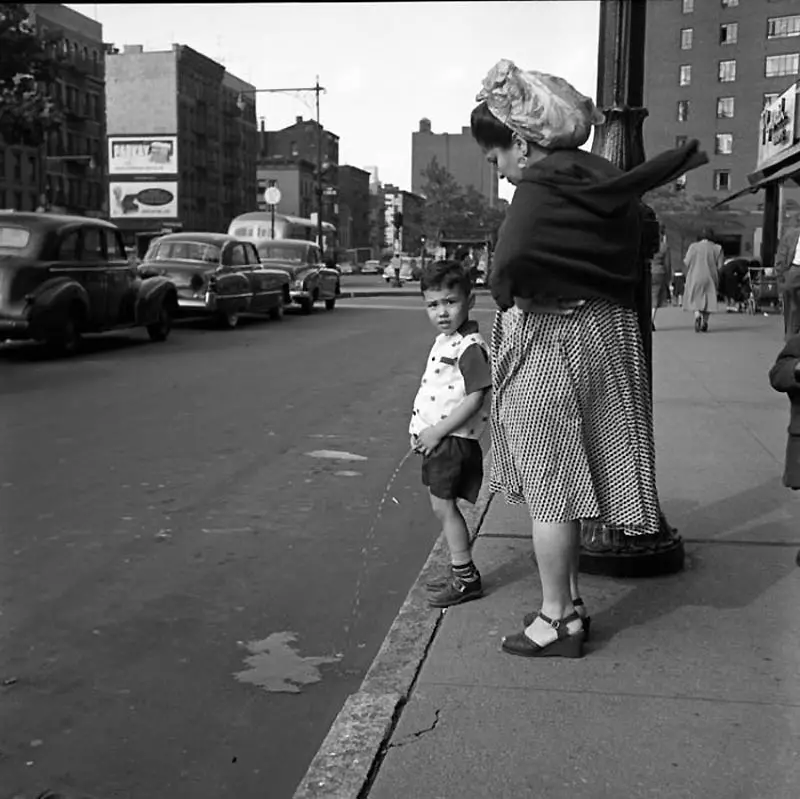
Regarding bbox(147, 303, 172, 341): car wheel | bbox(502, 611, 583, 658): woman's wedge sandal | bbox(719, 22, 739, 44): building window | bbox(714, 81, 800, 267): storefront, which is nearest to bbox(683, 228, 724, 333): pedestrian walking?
bbox(147, 303, 172, 341): car wheel

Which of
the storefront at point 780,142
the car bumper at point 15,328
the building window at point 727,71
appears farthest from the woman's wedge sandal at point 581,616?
the car bumper at point 15,328

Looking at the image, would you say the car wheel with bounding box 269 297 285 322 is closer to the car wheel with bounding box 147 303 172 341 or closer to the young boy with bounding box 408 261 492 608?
the car wheel with bounding box 147 303 172 341

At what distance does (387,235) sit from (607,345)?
144 metres

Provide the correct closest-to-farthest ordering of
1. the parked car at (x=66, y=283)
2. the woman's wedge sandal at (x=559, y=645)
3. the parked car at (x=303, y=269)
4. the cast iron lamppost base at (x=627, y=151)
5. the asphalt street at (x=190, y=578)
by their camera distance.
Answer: the asphalt street at (x=190, y=578) < the woman's wedge sandal at (x=559, y=645) < the cast iron lamppost base at (x=627, y=151) < the parked car at (x=66, y=283) < the parked car at (x=303, y=269)

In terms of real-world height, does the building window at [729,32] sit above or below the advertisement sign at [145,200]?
below

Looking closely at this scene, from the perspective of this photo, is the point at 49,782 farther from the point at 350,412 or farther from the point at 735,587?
the point at 350,412

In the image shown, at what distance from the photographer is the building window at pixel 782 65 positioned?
3934 mm

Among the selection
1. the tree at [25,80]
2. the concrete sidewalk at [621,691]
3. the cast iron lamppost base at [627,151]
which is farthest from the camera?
the tree at [25,80]

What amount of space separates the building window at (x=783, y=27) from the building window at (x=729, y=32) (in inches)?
→ 7.0

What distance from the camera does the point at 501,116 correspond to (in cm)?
350

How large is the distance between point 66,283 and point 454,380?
10.8 m

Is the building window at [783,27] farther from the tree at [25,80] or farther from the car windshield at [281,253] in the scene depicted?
the car windshield at [281,253]

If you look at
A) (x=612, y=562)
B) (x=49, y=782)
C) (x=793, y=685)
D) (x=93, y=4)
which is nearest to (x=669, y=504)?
(x=612, y=562)

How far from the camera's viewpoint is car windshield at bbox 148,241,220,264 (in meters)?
19.8
